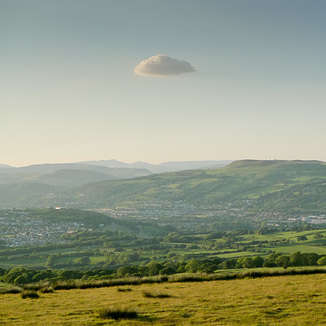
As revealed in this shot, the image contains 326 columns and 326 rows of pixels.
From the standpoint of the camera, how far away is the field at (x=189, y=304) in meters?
16.0

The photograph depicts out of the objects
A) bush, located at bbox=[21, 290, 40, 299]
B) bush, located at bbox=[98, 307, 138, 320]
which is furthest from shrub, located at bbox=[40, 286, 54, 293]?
bush, located at bbox=[98, 307, 138, 320]

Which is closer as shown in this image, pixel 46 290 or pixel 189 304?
pixel 189 304

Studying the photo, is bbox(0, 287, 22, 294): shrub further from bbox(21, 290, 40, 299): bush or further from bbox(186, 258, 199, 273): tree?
bbox(186, 258, 199, 273): tree

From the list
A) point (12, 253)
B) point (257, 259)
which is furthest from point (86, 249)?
point (257, 259)

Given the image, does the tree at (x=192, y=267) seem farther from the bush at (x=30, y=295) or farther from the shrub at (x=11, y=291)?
the bush at (x=30, y=295)

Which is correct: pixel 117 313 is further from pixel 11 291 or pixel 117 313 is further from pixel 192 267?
pixel 192 267

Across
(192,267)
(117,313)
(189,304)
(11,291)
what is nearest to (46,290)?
(11,291)

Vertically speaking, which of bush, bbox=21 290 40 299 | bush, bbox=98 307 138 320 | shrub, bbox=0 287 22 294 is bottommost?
shrub, bbox=0 287 22 294

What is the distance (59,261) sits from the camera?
403 ft

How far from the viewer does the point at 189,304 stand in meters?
18.7

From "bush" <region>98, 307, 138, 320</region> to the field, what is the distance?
0.17 metres

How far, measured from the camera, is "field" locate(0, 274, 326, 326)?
16.0 metres

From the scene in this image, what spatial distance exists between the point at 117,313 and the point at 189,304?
3691 mm

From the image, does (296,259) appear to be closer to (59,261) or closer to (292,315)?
(292,315)
